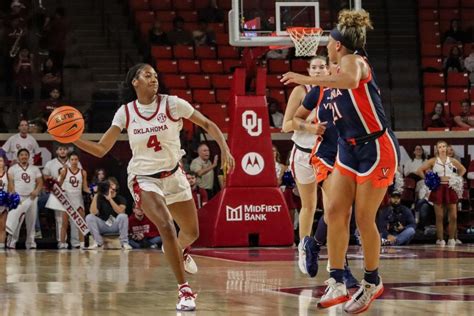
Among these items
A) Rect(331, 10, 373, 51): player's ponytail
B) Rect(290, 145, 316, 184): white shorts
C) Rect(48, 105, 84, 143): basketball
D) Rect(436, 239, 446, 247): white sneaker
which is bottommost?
Rect(436, 239, 446, 247): white sneaker

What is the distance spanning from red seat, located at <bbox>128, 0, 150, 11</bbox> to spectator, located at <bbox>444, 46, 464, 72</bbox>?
257 inches

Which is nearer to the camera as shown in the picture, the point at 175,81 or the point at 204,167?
the point at 204,167

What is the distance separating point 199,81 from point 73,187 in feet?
15.2

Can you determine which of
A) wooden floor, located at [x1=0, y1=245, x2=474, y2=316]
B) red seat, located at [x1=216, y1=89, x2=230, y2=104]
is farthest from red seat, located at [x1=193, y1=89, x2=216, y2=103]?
wooden floor, located at [x1=0, y1=245, x2=474, y2=316]

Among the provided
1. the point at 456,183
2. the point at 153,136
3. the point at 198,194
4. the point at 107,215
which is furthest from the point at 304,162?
the point at 456,183

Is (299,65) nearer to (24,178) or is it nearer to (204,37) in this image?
(204,37)

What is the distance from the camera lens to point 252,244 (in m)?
17.5

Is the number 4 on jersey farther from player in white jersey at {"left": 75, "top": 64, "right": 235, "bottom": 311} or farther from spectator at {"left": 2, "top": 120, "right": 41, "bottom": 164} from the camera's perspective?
spectator at {"left": 2, "top": 120, "right": 41, "bottom": 164}

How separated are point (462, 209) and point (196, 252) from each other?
6.23 meters

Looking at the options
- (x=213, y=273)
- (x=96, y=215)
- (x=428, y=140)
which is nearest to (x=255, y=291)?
(x=213, y=273)

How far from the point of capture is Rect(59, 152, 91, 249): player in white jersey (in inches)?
725

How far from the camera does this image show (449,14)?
24.6 m

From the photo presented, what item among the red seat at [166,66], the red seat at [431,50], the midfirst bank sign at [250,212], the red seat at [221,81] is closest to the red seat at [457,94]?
the red seat at [431,50]

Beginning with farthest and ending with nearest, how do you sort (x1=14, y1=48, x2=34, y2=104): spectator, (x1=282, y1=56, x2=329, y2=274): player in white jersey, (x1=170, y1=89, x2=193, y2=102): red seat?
(x1=170, y1=89, x2=193, y2=102): red seat, (x1=14, y1=48, x2=34, y2=104): spectator, (x1=282, y1=56, x2=329, y2=274): player in white jersey
